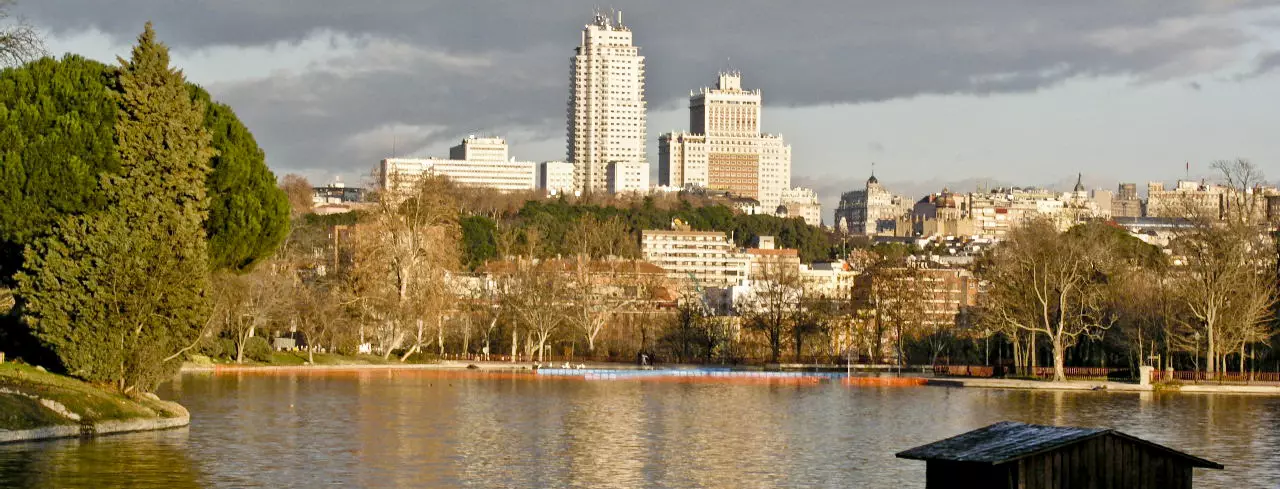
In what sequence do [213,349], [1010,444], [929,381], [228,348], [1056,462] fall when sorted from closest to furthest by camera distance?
1. [1056,462]
2. [1010,444]
3. [213,349]
4. [228,348]
5. [929,381]

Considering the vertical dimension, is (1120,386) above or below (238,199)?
below

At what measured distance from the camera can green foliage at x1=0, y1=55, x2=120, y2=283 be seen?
41.9 metres

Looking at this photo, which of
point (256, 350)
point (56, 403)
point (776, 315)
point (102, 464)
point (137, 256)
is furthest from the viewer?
point (776, 315)

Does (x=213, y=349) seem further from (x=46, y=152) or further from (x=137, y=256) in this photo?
(x=137, y=256)

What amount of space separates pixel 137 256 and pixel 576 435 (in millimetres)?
12092

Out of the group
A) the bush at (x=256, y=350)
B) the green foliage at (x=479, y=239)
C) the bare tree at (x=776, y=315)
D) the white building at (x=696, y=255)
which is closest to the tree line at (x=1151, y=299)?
the bare tree at (x=776, y=315)

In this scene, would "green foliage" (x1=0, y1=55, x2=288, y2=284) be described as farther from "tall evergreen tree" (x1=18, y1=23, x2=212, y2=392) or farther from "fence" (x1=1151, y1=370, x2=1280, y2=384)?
"fence" (x1=1151, y1=370, x2=1280, y2=384)

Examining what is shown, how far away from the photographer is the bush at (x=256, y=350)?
7656cm

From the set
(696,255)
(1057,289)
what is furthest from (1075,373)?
(696,255)

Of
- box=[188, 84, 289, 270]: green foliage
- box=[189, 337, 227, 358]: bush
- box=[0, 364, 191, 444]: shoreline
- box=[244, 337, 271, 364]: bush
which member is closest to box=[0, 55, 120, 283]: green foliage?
box=[188, 84, 289, 270]: green foliage

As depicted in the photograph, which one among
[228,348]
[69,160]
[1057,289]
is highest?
[69,160]

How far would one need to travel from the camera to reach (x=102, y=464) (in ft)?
104

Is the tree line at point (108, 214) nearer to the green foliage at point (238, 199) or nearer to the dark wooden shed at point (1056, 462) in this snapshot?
the green foliage at point (238, 199)

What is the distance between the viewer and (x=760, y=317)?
104 metres
